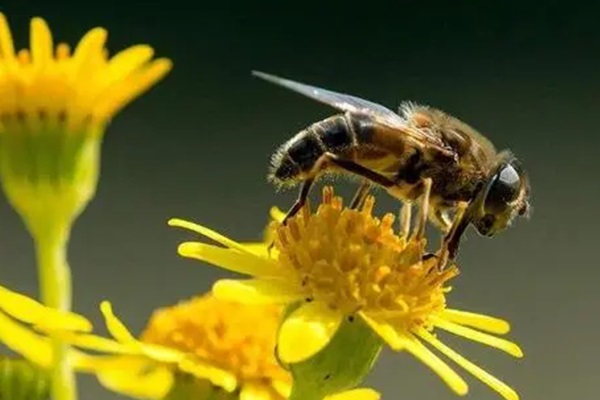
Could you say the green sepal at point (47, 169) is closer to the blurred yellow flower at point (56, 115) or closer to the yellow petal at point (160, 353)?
the blurred yellow flower at point (56, 115)

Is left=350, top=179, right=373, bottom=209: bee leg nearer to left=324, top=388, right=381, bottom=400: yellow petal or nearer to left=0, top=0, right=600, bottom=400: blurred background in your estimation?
left=324, top=388, right=381, bottom=400: yellow petal

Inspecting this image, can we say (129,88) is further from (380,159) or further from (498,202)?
(498,202)

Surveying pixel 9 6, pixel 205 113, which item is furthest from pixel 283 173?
pixel 9 6

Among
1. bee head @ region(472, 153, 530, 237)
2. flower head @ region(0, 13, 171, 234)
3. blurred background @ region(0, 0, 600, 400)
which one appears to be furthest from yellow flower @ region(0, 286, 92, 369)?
blurred background @ region(0, 0, 600, 400)

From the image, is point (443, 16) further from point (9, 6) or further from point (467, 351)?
point (467, 351)

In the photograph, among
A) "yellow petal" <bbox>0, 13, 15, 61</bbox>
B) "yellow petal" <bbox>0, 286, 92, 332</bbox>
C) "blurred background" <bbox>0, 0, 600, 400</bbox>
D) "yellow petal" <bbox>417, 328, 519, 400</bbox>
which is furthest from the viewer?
"blurred background" <bbox>0, 0, 600, 400</bbox>

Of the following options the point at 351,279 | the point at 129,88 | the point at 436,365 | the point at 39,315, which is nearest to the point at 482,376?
the point at 436,365
